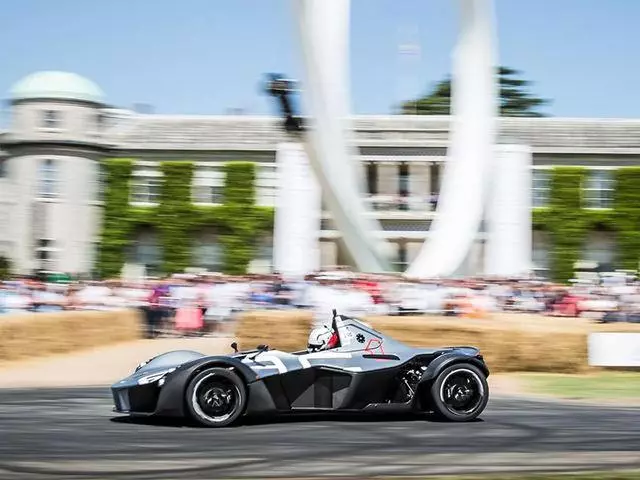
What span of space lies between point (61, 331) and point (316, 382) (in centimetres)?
1068

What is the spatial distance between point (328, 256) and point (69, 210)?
501 inches

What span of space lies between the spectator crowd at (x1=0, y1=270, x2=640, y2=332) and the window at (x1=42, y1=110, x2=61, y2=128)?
90.6 feet

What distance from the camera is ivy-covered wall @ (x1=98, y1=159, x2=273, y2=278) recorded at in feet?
167

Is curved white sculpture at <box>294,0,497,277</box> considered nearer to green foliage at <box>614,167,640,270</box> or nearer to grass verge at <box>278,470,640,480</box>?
green foliage at <box>614,167,640,270</box>

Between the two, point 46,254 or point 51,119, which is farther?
point 51,119

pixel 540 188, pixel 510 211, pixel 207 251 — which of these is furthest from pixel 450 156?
pixel 207 251

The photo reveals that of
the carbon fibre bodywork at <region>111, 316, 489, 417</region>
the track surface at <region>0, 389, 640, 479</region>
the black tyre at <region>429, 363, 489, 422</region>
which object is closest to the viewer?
the track surface at <region>0, 389, 640, 479</region>

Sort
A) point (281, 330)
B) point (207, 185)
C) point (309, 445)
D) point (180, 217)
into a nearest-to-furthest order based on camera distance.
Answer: point (309, 445) < point (281, 330) < point (180, 217) < point (207, 185)

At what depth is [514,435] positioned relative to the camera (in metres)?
10.1

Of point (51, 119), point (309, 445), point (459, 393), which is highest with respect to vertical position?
point (51, 119)

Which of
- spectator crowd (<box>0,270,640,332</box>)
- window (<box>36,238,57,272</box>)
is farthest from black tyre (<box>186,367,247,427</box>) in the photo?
window (<box>36,238,57,272</box>)

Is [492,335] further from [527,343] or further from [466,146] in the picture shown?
[466,146]

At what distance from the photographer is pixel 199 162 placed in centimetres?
5181

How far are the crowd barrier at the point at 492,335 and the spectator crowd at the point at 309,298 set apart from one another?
1763mm
